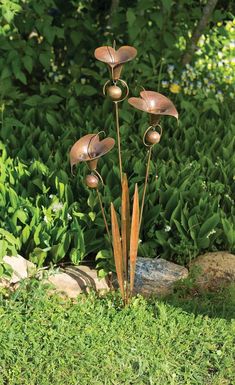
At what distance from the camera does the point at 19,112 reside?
480 cm

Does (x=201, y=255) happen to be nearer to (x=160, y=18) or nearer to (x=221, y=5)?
(x=160, y=18)

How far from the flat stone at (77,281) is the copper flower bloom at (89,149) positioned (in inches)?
26.9

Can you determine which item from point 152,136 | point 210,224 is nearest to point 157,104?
point 152,136

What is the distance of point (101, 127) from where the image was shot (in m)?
4.69

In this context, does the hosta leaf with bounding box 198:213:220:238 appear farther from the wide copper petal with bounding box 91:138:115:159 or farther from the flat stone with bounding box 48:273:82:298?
the wide copper petal with bounding box 91:138:115:159

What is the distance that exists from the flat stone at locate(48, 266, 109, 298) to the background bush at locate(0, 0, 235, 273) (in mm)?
70

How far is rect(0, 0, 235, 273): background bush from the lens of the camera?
12.2ft

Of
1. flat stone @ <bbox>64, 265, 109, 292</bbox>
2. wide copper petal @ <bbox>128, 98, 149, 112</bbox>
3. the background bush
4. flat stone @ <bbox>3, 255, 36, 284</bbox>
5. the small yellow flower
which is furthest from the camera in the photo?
the small yellow flower

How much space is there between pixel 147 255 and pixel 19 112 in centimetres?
159

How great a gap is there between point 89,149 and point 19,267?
76cm

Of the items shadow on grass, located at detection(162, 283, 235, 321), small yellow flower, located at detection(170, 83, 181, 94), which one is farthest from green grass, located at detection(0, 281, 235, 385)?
small yellow flower, located at detection(170, 83, 181, 94)

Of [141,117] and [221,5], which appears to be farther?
[221,5]

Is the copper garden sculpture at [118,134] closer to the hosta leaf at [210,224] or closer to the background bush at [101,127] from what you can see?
the background bush at [101,127]

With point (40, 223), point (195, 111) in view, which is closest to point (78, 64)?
point (195, 111)
